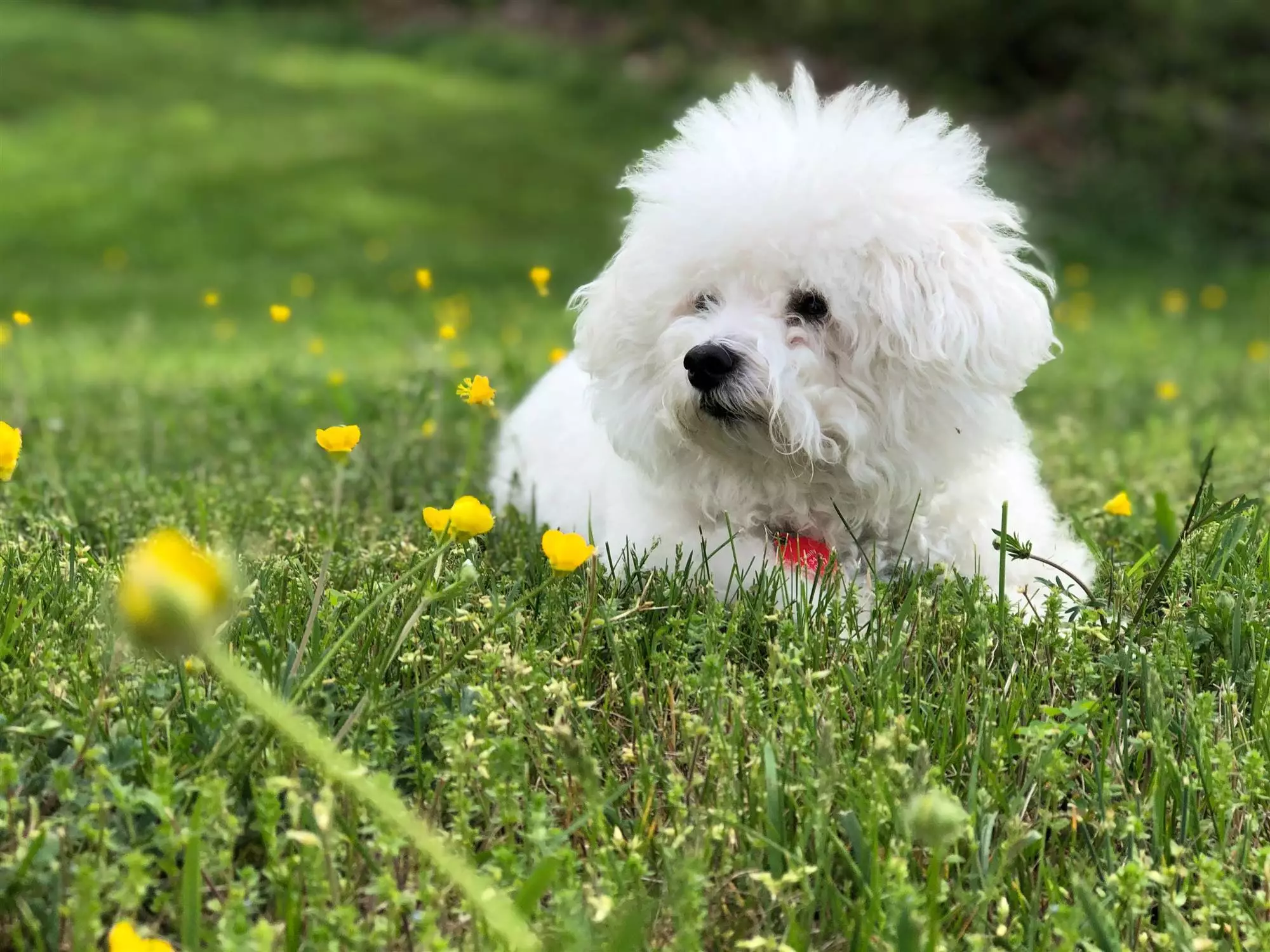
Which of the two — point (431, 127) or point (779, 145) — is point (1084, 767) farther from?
point (431, 127)

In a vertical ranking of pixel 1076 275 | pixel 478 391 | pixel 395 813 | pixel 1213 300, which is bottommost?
pixel 395 813

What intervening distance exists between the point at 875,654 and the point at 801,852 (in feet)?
1.91

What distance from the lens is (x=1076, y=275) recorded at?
10.7m

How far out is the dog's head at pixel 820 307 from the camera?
2.72 m

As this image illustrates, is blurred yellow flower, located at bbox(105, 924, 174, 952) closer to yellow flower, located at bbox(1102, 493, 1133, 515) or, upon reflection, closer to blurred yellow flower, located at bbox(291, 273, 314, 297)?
yellow flower, located at bbox(1102, 493, 1133, 515)

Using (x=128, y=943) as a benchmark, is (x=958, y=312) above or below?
above

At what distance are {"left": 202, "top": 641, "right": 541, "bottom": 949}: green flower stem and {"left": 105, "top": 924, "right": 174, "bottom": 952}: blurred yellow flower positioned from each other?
0.26 m

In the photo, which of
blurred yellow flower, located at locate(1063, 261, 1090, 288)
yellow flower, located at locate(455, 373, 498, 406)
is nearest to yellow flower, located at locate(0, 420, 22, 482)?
yellow flower, located at locate(455, 373, 498, 406)

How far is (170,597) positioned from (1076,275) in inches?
406

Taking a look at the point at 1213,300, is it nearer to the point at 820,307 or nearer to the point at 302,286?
the point at 302,286

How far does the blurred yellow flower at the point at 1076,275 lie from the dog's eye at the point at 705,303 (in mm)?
7379

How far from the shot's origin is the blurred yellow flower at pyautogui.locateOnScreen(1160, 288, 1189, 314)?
886 centimetres

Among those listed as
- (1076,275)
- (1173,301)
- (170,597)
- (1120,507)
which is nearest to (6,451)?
(170,597)

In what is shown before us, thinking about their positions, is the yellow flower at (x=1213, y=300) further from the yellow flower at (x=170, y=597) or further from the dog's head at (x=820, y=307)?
the yellow flower at (x=170, y=597)
